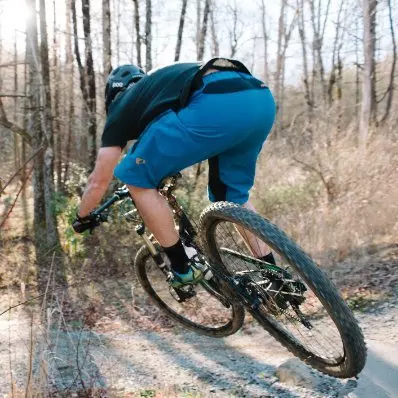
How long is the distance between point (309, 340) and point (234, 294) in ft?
1.64

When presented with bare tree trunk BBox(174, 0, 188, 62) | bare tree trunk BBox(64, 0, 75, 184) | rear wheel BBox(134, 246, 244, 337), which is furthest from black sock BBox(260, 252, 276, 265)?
bare tree trunk BBox(174, 0, 188, 62)

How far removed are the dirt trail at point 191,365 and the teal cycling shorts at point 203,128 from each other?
3.04 feet

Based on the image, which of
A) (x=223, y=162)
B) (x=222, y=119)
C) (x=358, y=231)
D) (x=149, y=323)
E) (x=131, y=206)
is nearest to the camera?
(x=222, y=119)

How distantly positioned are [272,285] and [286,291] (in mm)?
81

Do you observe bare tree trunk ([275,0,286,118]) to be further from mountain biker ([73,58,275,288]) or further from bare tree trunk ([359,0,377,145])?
mountain biker ([73,58,275,288])

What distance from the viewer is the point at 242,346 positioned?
3.84 meters

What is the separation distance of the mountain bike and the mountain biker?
0.58 ft

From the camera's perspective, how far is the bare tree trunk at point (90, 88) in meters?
9.12

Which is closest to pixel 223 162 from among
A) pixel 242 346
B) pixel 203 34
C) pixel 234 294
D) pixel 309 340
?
pixel 234 294

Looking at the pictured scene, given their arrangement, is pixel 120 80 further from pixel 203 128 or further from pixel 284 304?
pixel 284 304

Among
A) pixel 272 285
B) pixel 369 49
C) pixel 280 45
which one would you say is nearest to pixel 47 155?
pixel 272 285

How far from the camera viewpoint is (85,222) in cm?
288

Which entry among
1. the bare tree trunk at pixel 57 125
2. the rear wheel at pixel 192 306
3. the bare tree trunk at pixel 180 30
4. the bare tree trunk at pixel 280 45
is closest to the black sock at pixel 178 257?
the rear wheel at pixel 192 306

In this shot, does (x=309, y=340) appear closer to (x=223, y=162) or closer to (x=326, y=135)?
(x=223, y=162)
